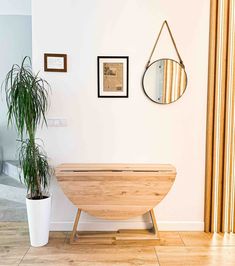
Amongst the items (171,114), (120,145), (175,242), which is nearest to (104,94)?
(120,145)

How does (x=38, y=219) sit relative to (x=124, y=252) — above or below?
above

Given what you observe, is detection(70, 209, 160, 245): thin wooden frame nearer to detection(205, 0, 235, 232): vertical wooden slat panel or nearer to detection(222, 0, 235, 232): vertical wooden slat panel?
detection(205, 0, 235, 232): vertical wooden slat panel

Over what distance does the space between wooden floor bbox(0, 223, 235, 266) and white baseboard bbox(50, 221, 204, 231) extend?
76 mm

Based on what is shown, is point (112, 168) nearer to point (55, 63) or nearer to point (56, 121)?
point (56, 121)

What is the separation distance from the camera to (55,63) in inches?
98.2

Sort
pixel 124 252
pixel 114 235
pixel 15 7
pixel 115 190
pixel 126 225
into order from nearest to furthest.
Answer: pixel 124 252, pixel 115 190, pixel 114 235, pixel 126 225, pixel 15 7

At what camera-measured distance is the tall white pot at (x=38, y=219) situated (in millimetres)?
2229

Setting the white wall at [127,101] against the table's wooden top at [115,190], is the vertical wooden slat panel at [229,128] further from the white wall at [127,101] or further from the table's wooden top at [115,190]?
the table's wooden top at [115,190]

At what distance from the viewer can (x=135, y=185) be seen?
2314 millimetres

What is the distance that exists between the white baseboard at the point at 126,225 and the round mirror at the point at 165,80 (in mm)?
1295

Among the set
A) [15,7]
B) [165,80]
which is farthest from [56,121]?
[15,7]

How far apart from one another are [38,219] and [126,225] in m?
0.90

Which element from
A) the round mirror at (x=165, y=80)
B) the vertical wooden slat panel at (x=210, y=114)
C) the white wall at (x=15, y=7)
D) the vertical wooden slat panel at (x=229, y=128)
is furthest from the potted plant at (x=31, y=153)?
the white wall at (x=15, y=7)

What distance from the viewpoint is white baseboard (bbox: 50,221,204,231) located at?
8.52 ft
